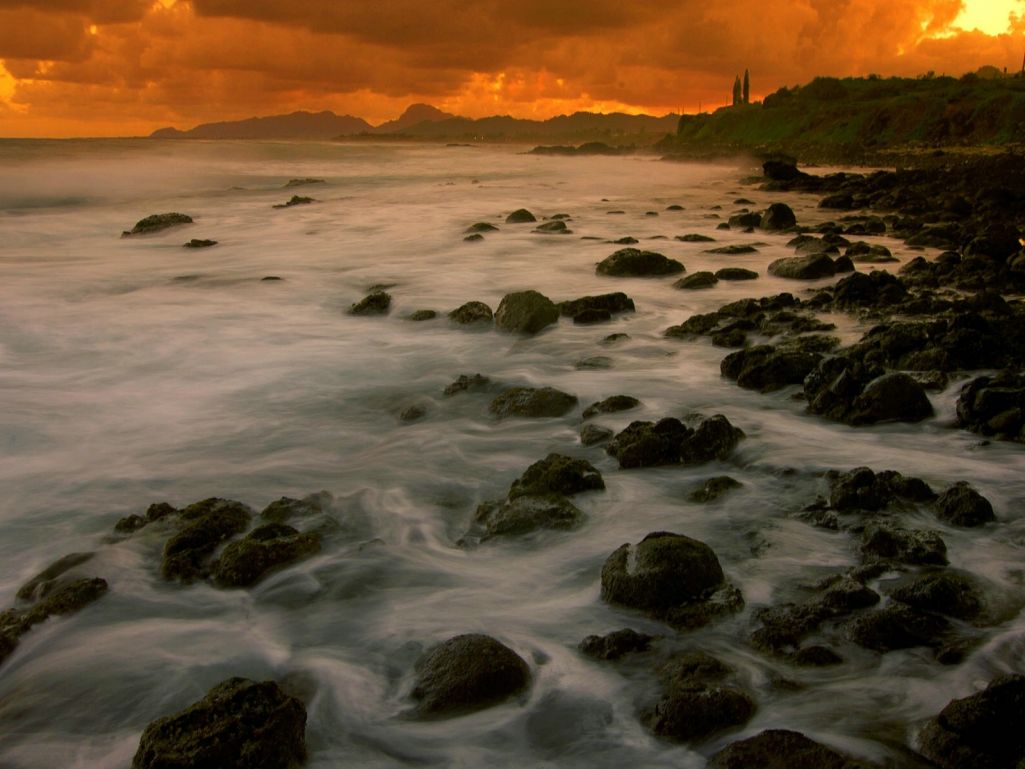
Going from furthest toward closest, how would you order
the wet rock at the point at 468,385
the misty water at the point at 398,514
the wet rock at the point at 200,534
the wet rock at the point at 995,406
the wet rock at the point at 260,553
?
1. the wet rock at the point at 468,385
2. the wet rock at the point at 995,406
3. the wet rock at the point at 200,534
4. the wet rock at the point at 260,553
5. the misty water at the point at 398,514

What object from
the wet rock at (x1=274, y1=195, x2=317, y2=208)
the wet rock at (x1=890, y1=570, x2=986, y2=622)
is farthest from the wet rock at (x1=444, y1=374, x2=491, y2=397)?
the wet rock at (x1=274, y1=195, x2=317, y2=208)

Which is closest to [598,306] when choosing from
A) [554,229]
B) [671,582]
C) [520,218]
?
[671,582]

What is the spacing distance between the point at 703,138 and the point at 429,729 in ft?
293

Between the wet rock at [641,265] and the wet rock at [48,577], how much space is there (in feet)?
29.5

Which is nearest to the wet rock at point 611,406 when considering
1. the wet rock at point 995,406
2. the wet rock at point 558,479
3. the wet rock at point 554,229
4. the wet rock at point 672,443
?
the wet rock at point 672,443

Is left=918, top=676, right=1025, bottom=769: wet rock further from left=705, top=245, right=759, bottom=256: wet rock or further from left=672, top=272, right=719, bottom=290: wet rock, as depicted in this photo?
left=705, top=245, right=759, bottom=256: wet rock

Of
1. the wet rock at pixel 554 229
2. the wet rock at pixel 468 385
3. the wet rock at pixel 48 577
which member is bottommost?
the wet rock at pixel 48 577

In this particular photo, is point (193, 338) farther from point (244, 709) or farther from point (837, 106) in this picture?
point (837, 106)

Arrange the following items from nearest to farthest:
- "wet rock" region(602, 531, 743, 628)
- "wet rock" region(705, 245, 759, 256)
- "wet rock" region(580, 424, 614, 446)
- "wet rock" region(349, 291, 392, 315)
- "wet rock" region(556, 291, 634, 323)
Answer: "wet rock" region(602, 531, 743, 628) < "wet rock" region(580, 424, 614, 446) < "wet rock" region(556, 291, 634, 323) < "wet rock" region(349, 291, 392, 315) < "wet rock" region(705, 245, 759, 256)

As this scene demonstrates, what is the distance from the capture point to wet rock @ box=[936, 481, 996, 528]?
14.8ft

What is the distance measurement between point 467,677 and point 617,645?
25.0 inches

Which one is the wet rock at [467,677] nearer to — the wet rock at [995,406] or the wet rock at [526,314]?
the wet rock at [995,406]

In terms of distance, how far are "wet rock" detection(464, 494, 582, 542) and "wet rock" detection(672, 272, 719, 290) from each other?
6789 mm

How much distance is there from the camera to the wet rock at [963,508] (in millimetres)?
4496
